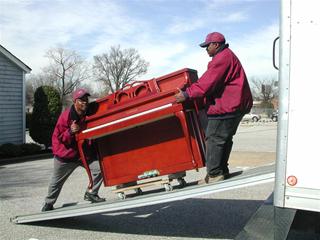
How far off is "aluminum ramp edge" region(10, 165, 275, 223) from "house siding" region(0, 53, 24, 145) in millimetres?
11965

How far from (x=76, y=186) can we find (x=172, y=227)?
3.89 meters

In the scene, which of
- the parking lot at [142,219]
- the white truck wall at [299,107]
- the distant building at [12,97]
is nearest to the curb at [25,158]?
the distant building at [12,97]

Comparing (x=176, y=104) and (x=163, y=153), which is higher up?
(x=176, y=104)

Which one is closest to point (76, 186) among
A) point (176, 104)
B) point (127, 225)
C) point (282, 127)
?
point (127, 225)

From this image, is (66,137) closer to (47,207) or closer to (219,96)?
(47,207)

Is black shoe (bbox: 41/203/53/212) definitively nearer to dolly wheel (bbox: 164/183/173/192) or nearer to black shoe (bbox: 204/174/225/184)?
dolly wheel (bbox: 164/183/173/192)

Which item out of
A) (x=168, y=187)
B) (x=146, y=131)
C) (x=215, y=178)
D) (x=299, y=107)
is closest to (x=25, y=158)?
(x=146, y=131)

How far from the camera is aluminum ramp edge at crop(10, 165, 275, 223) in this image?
4289 mm

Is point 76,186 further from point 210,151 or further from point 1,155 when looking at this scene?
point 1,155

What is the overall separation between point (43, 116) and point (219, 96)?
13.4 m

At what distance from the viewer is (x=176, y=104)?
4.82 metres

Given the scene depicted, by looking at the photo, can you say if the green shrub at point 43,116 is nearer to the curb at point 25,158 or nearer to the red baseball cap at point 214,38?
the curb at point 25,158

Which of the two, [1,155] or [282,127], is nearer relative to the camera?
[282,127]

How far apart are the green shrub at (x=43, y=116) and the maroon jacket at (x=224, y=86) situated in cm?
1325
